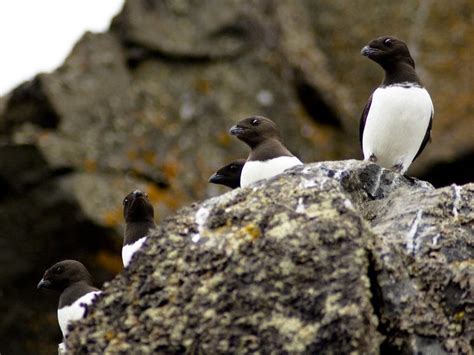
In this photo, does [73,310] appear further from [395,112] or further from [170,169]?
[170,169]

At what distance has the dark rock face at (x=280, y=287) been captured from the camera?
21.4ft

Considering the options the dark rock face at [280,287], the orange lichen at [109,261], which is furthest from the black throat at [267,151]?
the orange lichen at [109,261]

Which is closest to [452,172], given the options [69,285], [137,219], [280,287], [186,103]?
[186,103]

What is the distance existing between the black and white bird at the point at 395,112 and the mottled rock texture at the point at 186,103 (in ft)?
19.7

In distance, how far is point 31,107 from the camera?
18.1 meters

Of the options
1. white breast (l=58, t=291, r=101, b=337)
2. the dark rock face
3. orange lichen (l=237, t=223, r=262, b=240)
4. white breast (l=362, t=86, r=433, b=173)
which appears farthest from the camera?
white breast (l=362, t=86, r=433, b=173)

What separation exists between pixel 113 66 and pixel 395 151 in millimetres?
8554

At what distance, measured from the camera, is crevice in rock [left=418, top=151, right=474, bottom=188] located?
1847 cm

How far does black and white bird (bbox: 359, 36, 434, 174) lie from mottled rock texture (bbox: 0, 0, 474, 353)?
→ 6.00 meters

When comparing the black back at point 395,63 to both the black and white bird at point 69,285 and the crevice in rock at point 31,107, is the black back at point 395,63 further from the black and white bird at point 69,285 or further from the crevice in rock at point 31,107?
the crevice in rock at point 31,107

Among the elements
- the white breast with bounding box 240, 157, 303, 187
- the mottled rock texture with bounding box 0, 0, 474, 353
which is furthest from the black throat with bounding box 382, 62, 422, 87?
the mottled rock texture with bounding box 0, 0, 474, 353

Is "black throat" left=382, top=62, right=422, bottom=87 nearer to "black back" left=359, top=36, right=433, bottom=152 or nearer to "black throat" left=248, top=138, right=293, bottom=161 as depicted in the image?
"black back" left=359, top=36, right=433, bottom=152

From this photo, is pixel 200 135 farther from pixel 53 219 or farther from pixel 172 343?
pixel 172 343

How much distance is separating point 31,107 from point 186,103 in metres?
2.42
